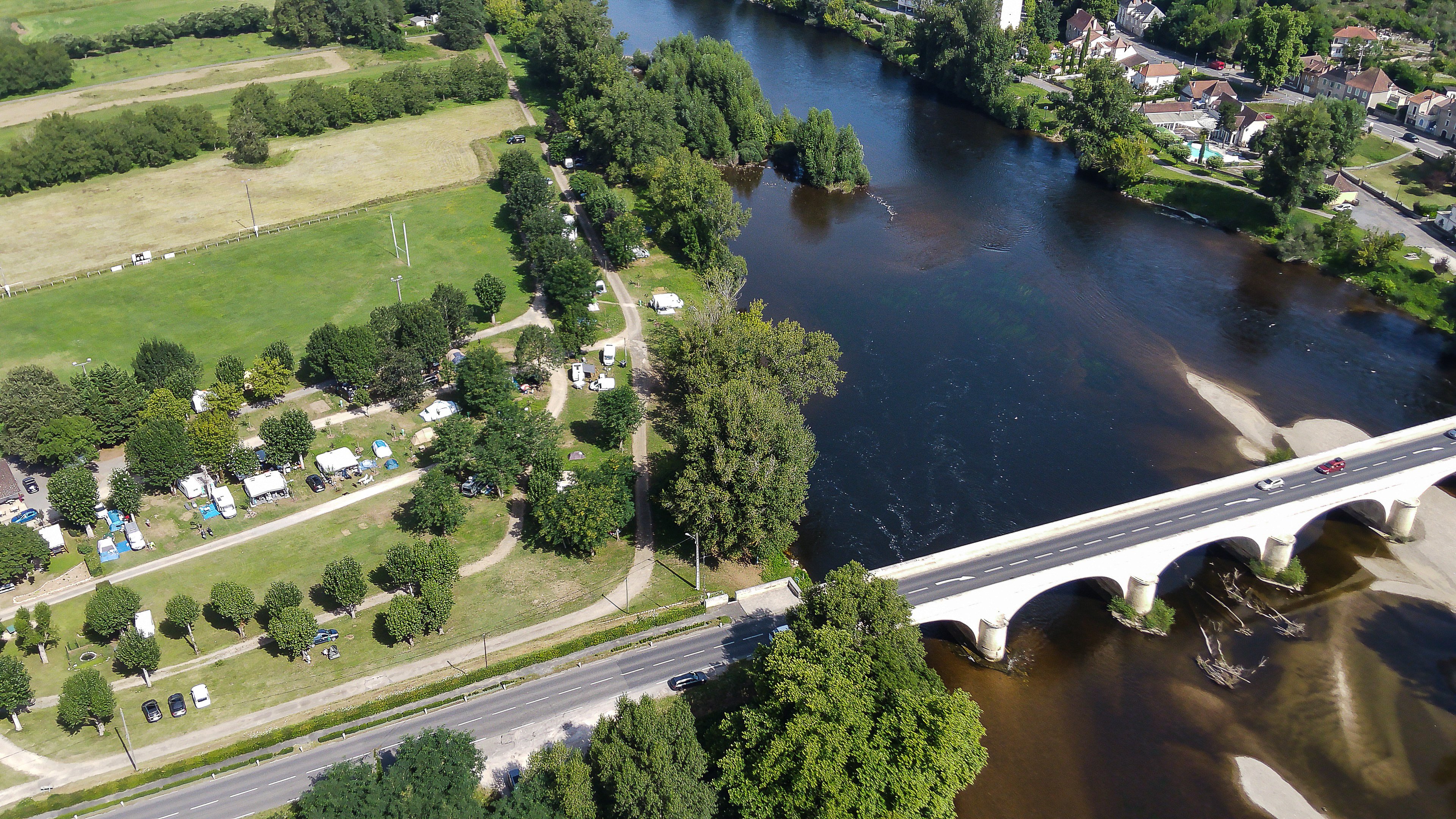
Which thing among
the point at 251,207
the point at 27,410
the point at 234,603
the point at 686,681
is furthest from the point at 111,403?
the point at 686,681

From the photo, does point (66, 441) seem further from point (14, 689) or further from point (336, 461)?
point (14, 689)

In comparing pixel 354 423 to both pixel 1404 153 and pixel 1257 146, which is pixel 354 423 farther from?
pixel 1404 153

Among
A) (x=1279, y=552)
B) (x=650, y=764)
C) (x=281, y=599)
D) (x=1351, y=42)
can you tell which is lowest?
(x=281, y=599)

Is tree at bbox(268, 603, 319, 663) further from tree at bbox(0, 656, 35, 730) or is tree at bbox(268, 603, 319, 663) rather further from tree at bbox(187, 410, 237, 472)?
tree at bbox(187, 410, 237, 472)

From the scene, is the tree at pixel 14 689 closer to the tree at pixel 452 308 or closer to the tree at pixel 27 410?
the tree at pixel 27 410

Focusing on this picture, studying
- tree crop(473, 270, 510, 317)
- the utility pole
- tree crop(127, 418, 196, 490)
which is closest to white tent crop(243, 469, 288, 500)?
tree crop(127, 418, 196, 490)

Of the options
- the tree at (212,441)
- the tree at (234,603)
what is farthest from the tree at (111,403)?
the tree at (234,603)

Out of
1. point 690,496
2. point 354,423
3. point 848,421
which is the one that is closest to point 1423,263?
point 848,421
